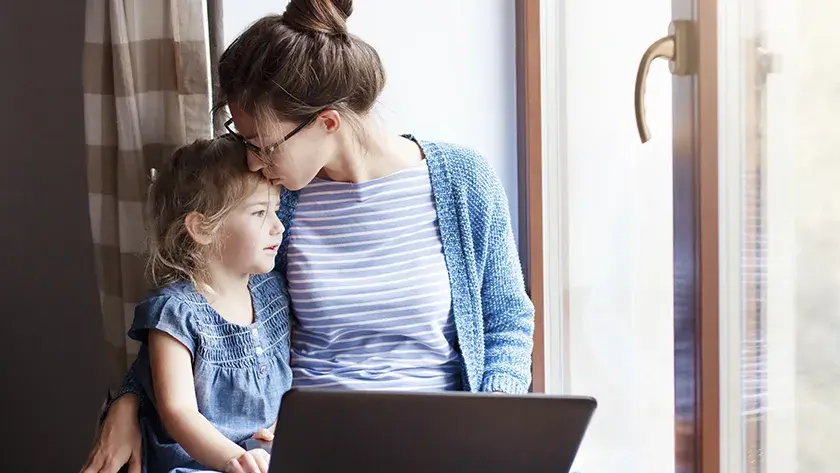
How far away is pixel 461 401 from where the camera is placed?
0.89m

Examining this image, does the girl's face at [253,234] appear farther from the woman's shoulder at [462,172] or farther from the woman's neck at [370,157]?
the woman's shoulder at [462,172]

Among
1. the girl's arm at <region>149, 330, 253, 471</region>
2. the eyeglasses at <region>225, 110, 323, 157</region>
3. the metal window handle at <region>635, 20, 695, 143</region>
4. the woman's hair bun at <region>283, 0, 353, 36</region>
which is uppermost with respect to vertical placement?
the woman's hair bun at <region>283, 0, 353, 36</region>

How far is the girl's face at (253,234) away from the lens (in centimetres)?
133

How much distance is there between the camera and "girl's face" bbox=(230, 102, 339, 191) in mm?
1305

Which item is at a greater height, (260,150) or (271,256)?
(260,150)

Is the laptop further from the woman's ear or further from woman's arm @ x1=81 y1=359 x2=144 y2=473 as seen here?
the woman's ear

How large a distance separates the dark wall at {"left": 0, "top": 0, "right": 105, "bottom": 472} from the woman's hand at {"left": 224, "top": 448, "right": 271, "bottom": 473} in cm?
115

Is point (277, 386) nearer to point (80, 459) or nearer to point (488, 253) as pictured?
point (488, 253)

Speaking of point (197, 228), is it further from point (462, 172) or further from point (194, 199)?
point (462, 172)

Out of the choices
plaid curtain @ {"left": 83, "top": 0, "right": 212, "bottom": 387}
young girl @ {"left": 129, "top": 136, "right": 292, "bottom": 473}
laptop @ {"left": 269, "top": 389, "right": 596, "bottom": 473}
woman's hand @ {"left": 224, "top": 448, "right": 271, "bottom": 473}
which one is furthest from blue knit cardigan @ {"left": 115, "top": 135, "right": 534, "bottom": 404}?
laptop @ {"left": 269, "top": 389, "right": 596, "bottom": 473}

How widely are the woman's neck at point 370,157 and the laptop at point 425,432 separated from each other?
61cm

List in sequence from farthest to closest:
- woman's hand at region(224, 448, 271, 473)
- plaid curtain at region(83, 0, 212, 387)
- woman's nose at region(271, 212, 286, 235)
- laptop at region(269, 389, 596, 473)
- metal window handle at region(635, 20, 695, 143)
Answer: plaid curtain at region(83, 0, 212, 387) → woman's nose at region(271, 212, 286, 235) → woman's hand at region(224, 448, 271, 473) → metal window handle at region(635, 20, 695, 143) → laptop at region(269, 389, 596, 473)

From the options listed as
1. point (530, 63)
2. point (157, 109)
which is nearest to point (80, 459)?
point (157, 109)

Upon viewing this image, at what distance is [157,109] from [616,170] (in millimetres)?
811
